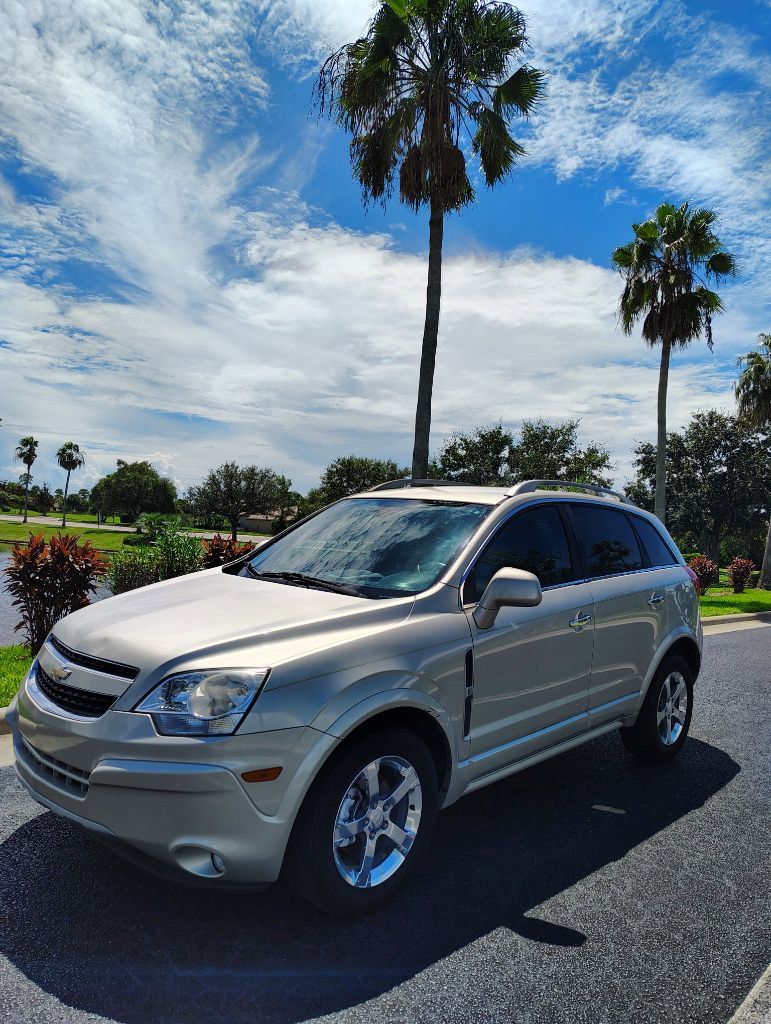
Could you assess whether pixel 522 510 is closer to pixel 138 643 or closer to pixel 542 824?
pixel 542 824

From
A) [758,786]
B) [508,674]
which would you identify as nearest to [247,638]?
[508,674]

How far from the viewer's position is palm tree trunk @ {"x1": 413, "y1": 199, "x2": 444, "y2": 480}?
13078 millimetres

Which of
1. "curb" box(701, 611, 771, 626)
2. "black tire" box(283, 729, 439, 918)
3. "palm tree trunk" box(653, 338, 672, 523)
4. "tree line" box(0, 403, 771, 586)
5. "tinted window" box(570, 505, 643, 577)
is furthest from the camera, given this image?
"tree line" box(0, 403, 771, 586)

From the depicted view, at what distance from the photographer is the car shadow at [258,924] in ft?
8.07

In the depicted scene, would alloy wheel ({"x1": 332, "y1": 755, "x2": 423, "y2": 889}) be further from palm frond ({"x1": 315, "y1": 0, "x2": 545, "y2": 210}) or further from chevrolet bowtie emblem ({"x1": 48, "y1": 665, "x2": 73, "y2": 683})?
palm frond ({"x1": 315, "y1": 0, "x2": 545, "y2": 210})

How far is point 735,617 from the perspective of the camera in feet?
50.0

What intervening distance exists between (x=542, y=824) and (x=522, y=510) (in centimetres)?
168

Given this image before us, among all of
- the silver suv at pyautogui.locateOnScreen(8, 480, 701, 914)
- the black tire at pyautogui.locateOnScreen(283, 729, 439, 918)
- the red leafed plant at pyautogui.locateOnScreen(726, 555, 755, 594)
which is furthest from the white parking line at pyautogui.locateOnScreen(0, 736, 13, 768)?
the red leafed plant at pyautogui.locateOnScreen(726, 555, 755, 594)

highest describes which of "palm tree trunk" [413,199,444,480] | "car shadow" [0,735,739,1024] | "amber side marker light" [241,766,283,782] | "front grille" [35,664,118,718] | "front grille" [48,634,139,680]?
"palm tree trunk" [413,199,444,480]

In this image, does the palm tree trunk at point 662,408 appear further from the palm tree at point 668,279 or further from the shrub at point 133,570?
the shrub at point 133,570

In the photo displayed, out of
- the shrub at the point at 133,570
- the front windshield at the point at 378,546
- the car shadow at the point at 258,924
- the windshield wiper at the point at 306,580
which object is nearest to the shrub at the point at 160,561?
the shrub at the point at 133,570

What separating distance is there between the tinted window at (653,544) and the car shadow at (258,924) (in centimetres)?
173

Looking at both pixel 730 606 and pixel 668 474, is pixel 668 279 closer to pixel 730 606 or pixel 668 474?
pixel 730 606

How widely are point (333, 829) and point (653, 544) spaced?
329 cm
